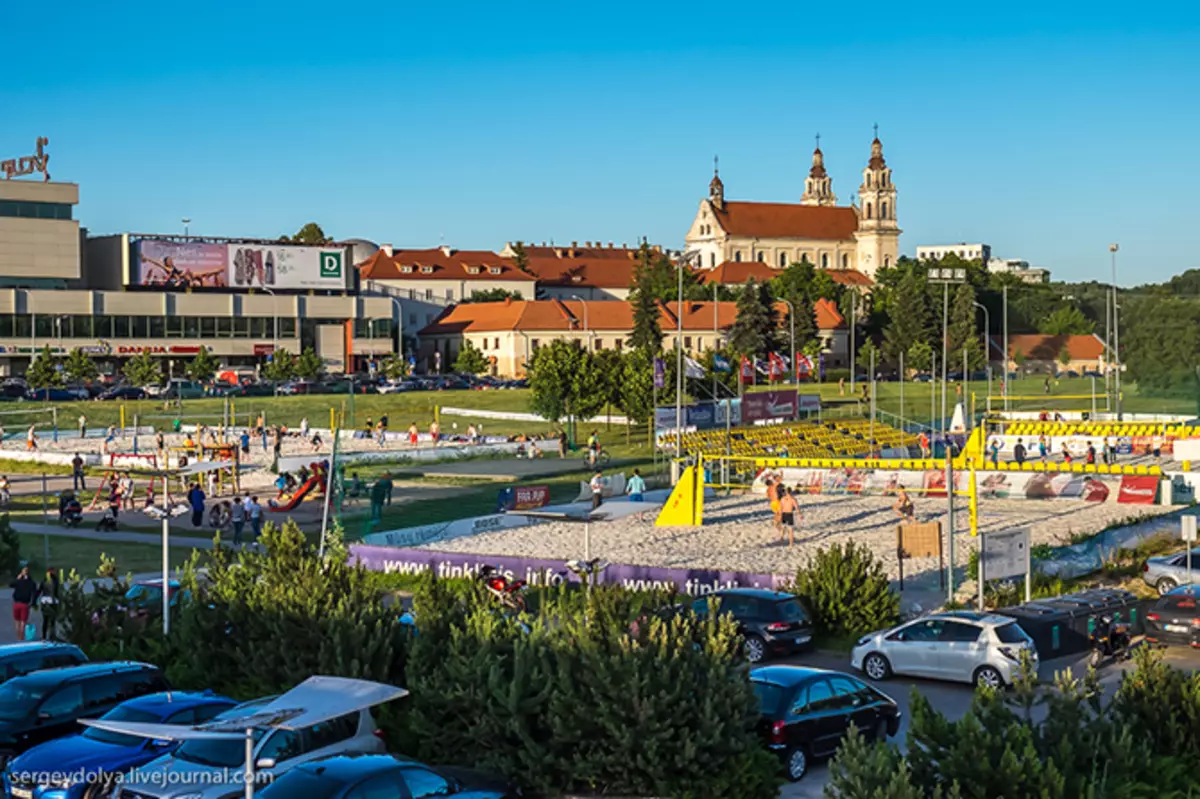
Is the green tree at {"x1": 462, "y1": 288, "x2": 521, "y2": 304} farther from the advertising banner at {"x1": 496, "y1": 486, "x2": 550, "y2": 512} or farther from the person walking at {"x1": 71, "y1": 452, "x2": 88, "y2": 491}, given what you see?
the advertising banner at {"x1": 496, "y1": 486, "x2": 550, "y2": 512}

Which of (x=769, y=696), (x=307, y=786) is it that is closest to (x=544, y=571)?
(x=769, y=696)

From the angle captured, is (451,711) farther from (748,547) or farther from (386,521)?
(386,521)

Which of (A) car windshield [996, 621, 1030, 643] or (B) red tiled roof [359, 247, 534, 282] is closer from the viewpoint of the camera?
(A) car windshield [996, 621, 1030, 643]

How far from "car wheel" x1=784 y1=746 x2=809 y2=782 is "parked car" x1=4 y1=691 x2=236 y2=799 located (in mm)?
5727

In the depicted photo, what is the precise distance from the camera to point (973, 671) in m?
17.9

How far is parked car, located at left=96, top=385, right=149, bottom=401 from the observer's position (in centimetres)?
8462

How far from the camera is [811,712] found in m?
14.5

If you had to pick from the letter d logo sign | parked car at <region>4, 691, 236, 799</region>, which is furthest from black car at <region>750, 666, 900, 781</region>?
the letter d logo sign

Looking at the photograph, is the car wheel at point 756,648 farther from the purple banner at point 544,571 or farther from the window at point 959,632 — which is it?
the window at point 959,632

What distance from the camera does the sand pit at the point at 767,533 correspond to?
2880 centimetres

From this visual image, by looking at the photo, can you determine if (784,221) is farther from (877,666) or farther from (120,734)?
(120,734)

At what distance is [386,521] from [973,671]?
20806 millimetres

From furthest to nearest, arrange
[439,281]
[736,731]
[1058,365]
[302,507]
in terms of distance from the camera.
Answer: [439,281]
[1058,365]
[302,507]
[736,731]

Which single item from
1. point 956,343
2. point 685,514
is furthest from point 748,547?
point 956,343
